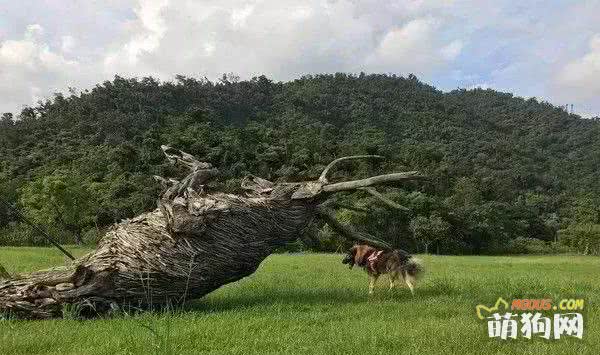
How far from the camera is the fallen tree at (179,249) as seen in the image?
27.8 ft

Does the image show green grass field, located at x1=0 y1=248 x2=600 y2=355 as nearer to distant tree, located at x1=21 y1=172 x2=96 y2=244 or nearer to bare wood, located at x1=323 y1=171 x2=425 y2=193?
bare wood, located at x1=323 y1=171 x2=425 y2=193

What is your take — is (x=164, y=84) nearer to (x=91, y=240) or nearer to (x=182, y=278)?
(x=91, y=240)

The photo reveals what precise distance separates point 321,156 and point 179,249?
72293 millimetres

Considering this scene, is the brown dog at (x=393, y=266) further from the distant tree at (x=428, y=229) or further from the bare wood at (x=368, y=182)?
the distant tree at (x=428, y=229)

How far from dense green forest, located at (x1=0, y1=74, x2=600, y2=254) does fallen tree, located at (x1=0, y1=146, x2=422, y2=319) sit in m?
1.59

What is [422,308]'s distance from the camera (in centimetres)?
883

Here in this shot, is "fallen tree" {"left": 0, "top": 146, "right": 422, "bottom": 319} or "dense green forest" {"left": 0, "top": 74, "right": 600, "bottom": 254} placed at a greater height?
"dense green forest" {"left": 0, "top": 74, "right": 600, "bottom": 254}

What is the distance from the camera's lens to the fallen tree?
8.48m

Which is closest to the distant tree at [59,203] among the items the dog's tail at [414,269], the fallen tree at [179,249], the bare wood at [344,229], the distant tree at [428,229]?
the distant tree at [428,229]

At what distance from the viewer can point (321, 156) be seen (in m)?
80.8

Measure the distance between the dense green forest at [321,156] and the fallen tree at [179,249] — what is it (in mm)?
1594

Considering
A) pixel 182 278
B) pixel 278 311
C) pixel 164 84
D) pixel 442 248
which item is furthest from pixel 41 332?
pixel 164 84

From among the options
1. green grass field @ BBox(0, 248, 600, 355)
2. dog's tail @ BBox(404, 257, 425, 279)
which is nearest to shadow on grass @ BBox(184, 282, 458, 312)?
green grass field @ BBox(0, 248, 600, 355)

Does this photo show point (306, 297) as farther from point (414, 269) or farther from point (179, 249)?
point (179, 249)
